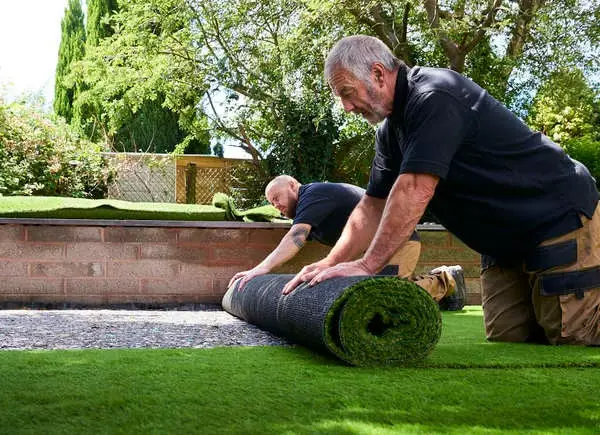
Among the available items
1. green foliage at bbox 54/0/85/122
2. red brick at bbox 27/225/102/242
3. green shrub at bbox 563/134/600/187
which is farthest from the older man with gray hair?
A: green foliage at bbox 54/0/85/122

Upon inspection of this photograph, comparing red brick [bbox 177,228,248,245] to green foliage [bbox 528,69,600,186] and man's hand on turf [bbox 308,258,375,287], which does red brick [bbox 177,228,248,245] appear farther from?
green foliage [bbox 528,69,600,186]

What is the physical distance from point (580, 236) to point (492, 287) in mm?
660

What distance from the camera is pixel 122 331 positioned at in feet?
13.4

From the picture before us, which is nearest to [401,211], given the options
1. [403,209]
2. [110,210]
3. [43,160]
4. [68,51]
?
[403,209]

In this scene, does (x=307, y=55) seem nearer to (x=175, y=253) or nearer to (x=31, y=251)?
(x=175, y=253)

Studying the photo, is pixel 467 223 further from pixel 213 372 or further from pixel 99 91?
pixel 99 91

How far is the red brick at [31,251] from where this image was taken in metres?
6.02

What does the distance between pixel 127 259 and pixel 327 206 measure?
1.97 metres

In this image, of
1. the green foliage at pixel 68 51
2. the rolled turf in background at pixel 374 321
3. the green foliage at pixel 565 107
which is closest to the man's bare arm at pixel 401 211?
the rolled turf in background at pixel 374 321

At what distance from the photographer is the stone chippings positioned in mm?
3529

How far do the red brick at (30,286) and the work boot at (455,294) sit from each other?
3.13 m

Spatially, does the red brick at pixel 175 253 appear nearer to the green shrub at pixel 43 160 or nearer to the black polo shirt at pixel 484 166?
the black polo shirt at pixel 484 166

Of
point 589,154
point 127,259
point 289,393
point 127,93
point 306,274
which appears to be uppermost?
point 127,93

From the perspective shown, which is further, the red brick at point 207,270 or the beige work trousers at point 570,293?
the red brick at point 207,270
